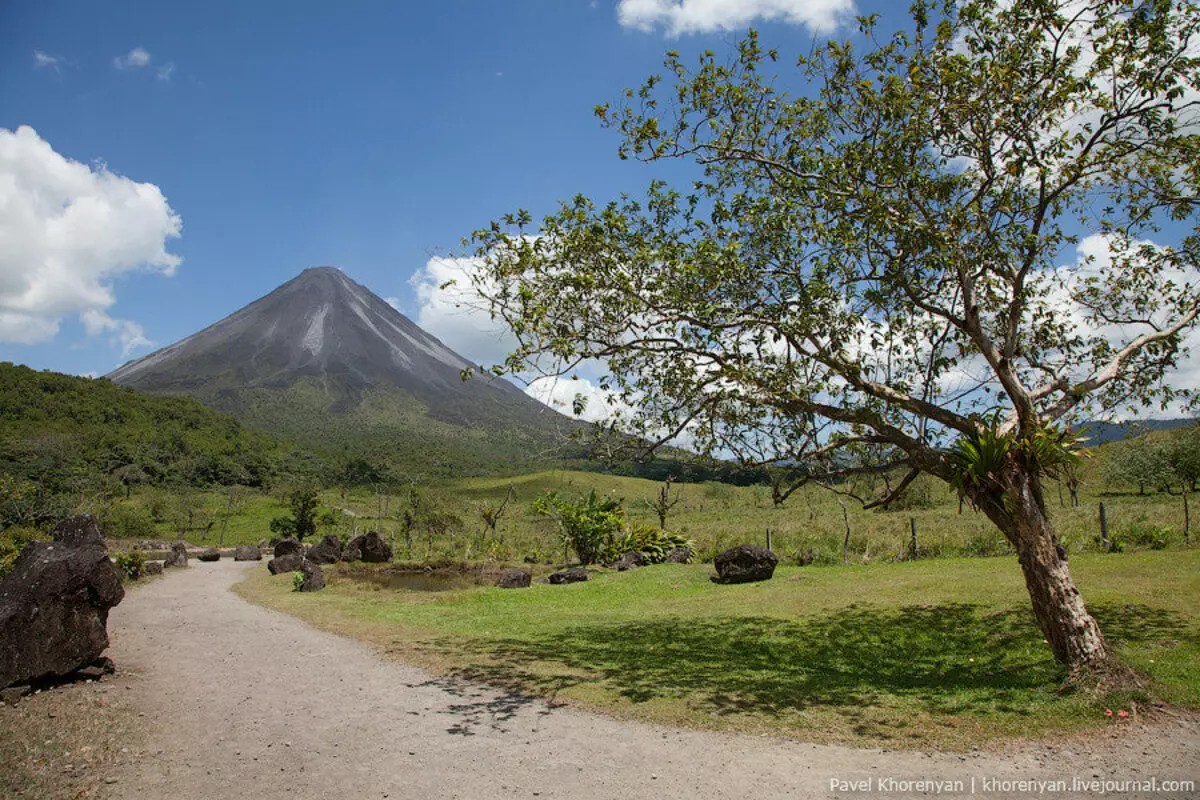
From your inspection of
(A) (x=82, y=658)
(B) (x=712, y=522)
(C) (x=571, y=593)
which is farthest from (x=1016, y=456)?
(B) (x=712, y=522)

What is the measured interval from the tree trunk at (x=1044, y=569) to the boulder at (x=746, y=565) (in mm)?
9687

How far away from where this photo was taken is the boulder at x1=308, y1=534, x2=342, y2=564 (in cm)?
2678

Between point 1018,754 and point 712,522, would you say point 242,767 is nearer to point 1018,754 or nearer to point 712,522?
point 1018,754

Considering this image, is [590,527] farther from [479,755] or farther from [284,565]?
[479,755]

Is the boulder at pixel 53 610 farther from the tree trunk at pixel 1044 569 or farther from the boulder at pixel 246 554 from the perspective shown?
the boulder at pixel 246 554

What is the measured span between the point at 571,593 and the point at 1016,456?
1151 centimetres

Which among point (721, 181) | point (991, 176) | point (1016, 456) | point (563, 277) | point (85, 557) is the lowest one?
point (85, 557)

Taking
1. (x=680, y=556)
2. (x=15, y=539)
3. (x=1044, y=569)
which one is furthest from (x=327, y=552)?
(x=1044, y=569)

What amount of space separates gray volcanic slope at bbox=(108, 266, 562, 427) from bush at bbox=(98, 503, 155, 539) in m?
78.5

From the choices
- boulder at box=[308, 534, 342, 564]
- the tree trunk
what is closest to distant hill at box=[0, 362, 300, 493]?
boulder at box=[308, 534, 342, 564]

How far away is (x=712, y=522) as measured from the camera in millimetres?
42531

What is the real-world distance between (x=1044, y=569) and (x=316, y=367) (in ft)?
564

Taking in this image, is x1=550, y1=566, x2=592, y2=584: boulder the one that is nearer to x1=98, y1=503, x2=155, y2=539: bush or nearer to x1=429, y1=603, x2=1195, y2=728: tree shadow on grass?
x1=429, y1=603, x2=1195, y2=728: tree shadow on grass

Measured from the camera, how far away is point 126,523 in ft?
124
